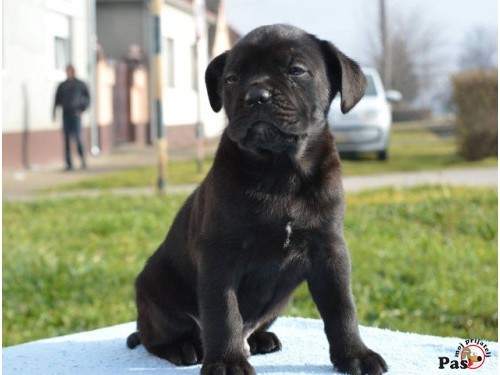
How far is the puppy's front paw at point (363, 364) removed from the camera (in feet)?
7.71

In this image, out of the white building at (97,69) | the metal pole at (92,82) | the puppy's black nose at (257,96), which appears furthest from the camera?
the metal pole at (92,82)

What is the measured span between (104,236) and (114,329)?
3.85m

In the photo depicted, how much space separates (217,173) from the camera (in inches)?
91.3

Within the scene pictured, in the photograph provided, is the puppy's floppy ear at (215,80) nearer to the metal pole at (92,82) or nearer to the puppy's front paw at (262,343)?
the puppy's front paw at (262,343)

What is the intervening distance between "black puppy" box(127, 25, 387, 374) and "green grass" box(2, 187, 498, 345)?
251 centimetres

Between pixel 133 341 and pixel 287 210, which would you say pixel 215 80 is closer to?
pixel 287 210

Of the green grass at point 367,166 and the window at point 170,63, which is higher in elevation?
the window at point 170,63

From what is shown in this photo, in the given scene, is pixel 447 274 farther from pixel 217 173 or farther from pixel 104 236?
pixel 217 173

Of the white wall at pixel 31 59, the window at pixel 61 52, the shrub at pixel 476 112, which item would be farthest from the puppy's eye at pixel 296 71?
the window at pixel 61 52

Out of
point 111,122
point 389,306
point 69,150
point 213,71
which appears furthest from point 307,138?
point 111,122

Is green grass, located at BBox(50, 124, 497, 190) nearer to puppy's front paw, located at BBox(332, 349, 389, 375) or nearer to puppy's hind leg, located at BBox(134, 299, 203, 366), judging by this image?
puppy's hind leg, located at BBox(134, 299, 203, 366)

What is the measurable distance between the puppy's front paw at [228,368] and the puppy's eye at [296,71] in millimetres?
797

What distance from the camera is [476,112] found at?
15367 millimetres

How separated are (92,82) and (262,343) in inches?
624
